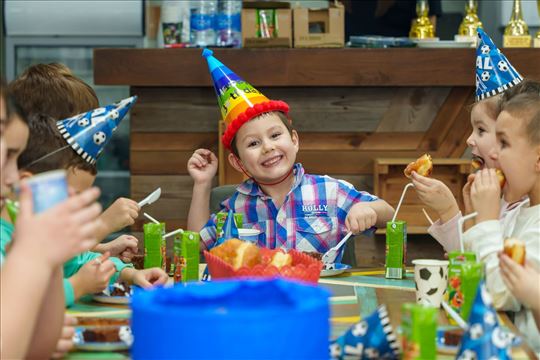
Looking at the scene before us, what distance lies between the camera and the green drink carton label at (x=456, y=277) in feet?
5.94

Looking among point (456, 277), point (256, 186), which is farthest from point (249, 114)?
point (456, 277)

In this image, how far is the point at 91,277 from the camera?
6.10 feet

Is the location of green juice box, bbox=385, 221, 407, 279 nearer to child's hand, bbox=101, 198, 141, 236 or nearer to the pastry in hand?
the pastry in hand

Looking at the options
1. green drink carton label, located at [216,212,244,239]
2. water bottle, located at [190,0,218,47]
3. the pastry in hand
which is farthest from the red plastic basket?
water bottle, located at [190,0,218,47]

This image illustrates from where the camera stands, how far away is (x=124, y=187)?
6828mm

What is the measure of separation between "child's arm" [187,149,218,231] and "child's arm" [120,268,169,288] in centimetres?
82

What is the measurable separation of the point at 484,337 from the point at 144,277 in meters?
0.96

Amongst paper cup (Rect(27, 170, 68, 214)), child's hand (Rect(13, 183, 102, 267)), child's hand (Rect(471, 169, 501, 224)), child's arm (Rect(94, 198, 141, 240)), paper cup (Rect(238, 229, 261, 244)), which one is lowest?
paper cup (Rect(238, 229, 261, 244))

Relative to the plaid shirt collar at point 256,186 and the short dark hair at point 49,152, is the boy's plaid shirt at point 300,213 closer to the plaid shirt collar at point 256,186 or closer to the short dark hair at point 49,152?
the plaid shirt collar at point 256,186

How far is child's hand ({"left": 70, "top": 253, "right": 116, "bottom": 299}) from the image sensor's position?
73.2 inches

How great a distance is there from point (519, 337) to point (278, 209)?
139 cm

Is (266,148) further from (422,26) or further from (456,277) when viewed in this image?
(422,26)

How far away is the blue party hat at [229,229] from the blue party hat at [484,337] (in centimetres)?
106

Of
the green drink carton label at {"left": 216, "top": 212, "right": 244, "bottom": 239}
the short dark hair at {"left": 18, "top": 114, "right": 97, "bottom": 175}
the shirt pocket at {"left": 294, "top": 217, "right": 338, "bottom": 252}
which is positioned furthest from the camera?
the shirt pocket at {"left": 294, "top": 217, "right": 338, "bottom": 252}
